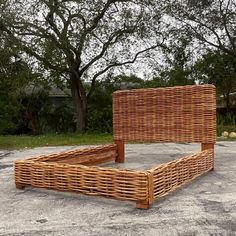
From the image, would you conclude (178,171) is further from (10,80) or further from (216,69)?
(216,69)

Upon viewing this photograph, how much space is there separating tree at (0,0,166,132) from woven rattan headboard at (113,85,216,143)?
6.08 metres

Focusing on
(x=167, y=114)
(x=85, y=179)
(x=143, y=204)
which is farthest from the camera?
(x=167, y=114)

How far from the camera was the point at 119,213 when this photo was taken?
3387mm

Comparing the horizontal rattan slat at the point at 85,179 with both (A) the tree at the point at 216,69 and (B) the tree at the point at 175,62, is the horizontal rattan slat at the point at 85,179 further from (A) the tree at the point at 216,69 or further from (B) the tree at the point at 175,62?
(A) the tree at the point at 216,69

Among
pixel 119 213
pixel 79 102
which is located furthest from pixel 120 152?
pixel 79 102

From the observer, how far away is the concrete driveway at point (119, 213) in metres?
2.93

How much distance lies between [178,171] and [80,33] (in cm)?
858

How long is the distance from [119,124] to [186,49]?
8.59m

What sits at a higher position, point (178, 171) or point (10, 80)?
point (10, 80)

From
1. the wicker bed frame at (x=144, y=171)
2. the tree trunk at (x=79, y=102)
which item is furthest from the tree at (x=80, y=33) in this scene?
the wicker bed frame at (x=144, y=171)

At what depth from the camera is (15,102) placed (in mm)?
13797

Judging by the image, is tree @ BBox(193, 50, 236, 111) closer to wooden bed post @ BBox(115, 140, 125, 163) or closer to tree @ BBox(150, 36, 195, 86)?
tree @ BBox(150, 36, 195, 86)

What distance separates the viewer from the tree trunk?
13.9 metres

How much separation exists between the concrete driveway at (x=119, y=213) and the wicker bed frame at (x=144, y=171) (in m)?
0.12
